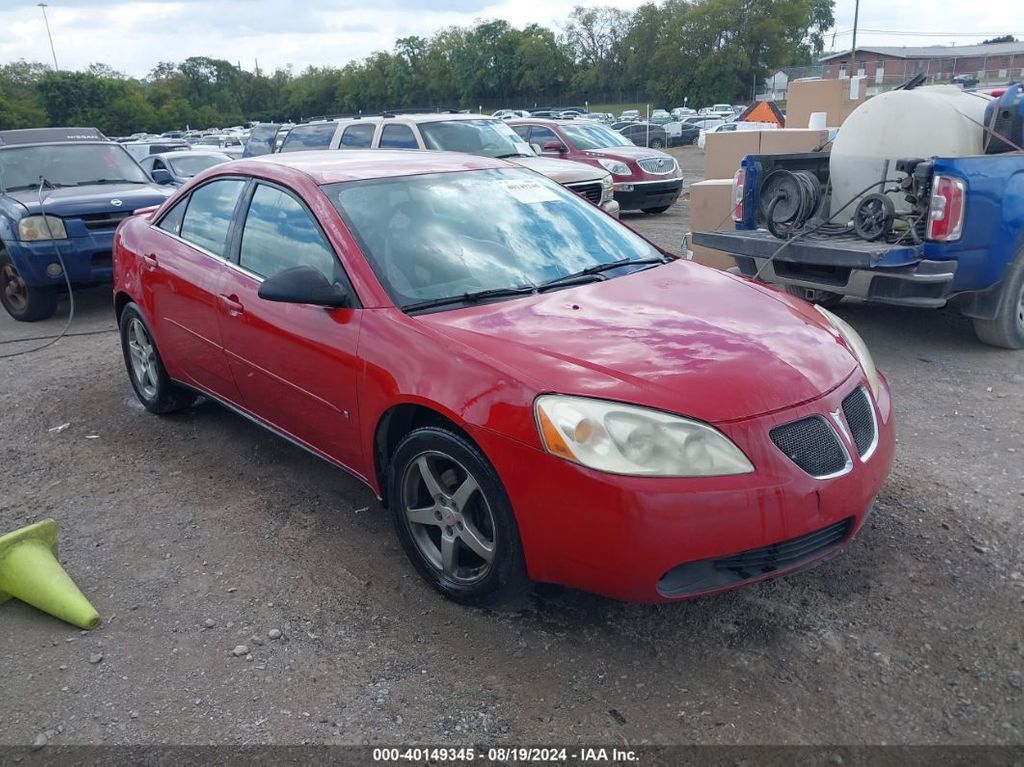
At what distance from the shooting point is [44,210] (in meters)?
7.77

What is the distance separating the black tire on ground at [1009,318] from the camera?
575cm

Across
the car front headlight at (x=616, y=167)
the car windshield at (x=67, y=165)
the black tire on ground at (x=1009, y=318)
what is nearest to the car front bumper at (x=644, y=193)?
the car front headlight at (x=616, y=167)

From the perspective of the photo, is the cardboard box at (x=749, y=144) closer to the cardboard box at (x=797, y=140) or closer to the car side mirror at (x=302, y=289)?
the cardboard box at (x=797, y=140)

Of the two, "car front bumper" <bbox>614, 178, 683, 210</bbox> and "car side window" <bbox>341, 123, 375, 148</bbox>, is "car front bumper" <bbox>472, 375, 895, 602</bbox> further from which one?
"car front bumper" <bbox>614, 178, 683, 210</bbox>

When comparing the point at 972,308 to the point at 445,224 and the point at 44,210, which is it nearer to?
the point at 445,224

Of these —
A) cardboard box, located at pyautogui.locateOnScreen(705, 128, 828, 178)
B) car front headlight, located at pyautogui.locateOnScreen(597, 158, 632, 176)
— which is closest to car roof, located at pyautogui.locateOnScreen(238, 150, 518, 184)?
cardboard box, located at pyautogui.locateOnScreen(705, 128, 828, 178)

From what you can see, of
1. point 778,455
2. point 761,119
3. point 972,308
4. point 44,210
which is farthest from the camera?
point 761,119

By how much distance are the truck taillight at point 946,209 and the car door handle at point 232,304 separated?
4243 mm

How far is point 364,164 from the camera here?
4.13 m

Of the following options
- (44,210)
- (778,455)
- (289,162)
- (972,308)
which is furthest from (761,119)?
(778,455)

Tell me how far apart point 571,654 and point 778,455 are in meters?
0.98

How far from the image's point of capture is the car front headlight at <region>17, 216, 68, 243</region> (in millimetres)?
7719

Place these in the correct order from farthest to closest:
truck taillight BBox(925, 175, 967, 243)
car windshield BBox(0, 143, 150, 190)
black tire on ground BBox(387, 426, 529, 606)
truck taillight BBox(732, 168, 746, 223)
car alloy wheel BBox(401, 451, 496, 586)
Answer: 1. car windshield BBox(0, 143, 150, 190)
2. truck taillight BBox(732, 168, 746, 223)
3. truck taillight BBox(925, 175, 967, 243)
4. car alloy wheel BBox(401, 451, 496, 586)
5. black tire on ground BBox(387, 426, 529, 606)

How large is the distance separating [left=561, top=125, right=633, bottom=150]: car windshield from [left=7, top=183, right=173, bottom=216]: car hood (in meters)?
7.99
